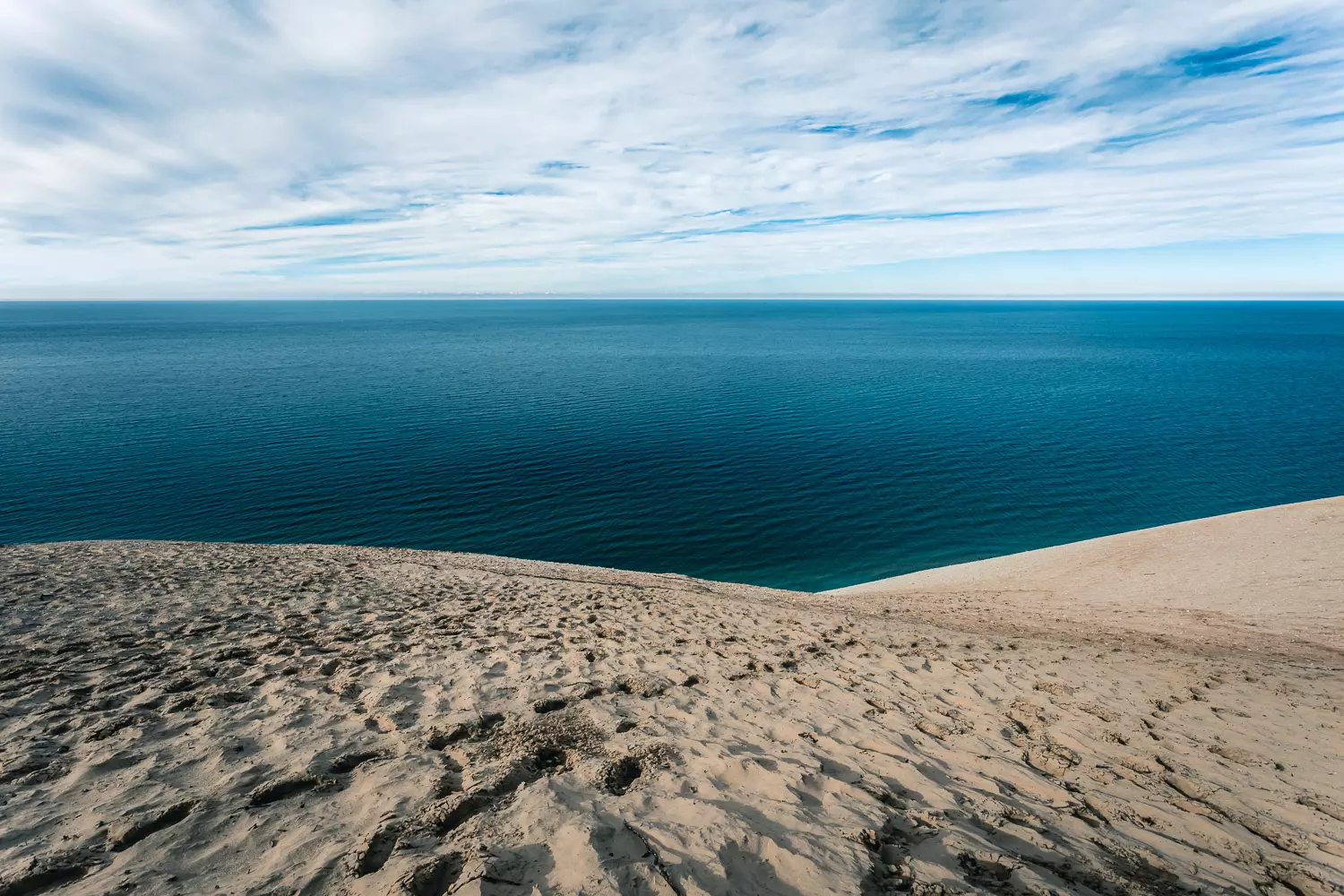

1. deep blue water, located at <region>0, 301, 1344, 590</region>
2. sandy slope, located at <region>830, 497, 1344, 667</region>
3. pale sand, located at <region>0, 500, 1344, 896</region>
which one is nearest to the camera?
pale sand, located at <region>0, 500, 1344, 896</region>

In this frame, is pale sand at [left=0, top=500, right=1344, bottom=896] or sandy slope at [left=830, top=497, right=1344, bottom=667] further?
sandy slope at [left=830, top=497, right=1344, bottom=667]

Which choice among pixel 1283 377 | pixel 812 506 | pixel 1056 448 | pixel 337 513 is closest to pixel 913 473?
pixel 812 506

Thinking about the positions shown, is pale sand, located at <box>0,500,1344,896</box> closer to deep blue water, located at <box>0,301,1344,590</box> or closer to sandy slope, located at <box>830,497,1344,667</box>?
sandy slope, located at <box>830,497,1344,667</box>

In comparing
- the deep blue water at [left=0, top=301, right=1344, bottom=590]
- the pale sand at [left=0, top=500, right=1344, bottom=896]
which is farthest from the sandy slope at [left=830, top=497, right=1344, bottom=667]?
the deep blue water at [left=0, top=301, right=1344, bottom=590]

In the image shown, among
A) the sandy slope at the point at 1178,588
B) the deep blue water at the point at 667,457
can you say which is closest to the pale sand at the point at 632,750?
the sandy slope at the point at 1178,588

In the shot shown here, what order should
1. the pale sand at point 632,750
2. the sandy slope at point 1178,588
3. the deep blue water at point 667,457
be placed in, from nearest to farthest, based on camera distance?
the pale sand at point 632,750 → the sandy slope at point 1178,588 → the deep blue water at point 667,457

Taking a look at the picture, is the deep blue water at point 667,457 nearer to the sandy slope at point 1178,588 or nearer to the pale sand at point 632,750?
the sandy slope at point 1178,588
